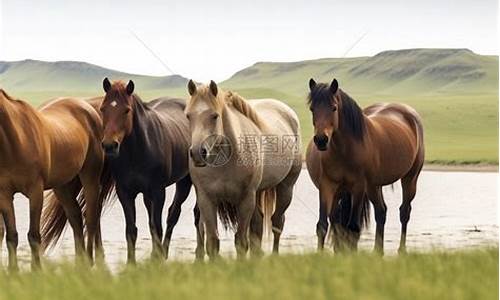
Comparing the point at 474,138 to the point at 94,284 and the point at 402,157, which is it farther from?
the point at 94,284

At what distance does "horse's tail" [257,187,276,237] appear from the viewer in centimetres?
1309

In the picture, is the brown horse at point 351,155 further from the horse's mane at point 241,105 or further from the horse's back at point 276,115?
the horse's mane at point 241,105

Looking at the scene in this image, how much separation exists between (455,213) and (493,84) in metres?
183

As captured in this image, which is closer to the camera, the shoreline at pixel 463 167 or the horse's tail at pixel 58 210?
the horse's tail at pixel 58 210

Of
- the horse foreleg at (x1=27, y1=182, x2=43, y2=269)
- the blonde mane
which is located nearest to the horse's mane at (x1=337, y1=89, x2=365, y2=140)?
the blonde mane

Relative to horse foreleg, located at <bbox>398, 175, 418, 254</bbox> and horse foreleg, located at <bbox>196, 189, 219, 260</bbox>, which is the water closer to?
horse foreleg, located at <bbox>196, 189, 219, 260</bbox>

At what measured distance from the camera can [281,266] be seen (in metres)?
7.88

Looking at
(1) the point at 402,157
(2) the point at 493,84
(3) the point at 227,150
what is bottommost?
(2) the point at 493,84

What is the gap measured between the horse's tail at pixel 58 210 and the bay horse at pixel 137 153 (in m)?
0.54

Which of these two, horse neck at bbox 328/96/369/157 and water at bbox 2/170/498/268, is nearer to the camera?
horse neck at bbox 328/96/369/157

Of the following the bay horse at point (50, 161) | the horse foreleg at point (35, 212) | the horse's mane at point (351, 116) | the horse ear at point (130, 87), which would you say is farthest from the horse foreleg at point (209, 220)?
the horse's mane at point (351, 116)

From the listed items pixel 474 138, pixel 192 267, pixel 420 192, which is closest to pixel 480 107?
pixel 474 138

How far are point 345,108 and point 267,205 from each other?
2.20m

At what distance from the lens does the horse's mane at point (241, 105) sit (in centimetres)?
1093
